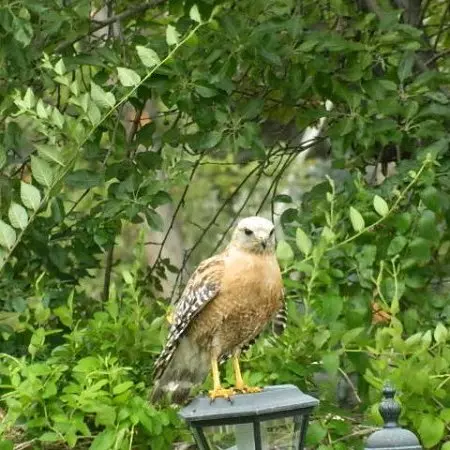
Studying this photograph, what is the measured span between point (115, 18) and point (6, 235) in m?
1.56

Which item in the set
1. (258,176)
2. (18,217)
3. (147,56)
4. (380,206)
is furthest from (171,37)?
(258,176)

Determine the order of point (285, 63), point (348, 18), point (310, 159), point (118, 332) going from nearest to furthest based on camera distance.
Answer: point (118, 332) → point (285, 63) → point (348, 18) → point (310, 159)

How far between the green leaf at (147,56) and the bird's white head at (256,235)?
1111mm

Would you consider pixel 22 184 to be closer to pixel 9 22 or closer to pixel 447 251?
pixel 9 22

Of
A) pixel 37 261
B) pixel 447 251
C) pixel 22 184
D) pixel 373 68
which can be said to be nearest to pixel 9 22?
pixel 22 184

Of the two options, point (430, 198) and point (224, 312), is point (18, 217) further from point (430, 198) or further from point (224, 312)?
point (430, 198)

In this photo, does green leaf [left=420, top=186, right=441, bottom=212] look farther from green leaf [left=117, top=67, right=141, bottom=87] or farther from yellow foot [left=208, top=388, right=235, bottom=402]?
yellow foot [left=208, top=388, right=235, bottom=402]

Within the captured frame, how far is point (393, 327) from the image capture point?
18.4ft

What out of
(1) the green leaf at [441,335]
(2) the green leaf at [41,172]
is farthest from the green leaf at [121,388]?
(1) the green leaf at [441,335]

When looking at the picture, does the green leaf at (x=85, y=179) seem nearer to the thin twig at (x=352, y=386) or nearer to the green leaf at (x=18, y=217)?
the green leaf at (x=18, y=217)

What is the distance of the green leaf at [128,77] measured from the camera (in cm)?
613

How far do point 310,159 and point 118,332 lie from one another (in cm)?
813

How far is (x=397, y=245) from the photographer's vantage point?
6035mm

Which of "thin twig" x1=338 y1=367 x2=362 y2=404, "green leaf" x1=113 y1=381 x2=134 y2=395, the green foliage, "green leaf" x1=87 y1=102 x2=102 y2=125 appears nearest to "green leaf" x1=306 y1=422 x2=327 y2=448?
the green foliage
